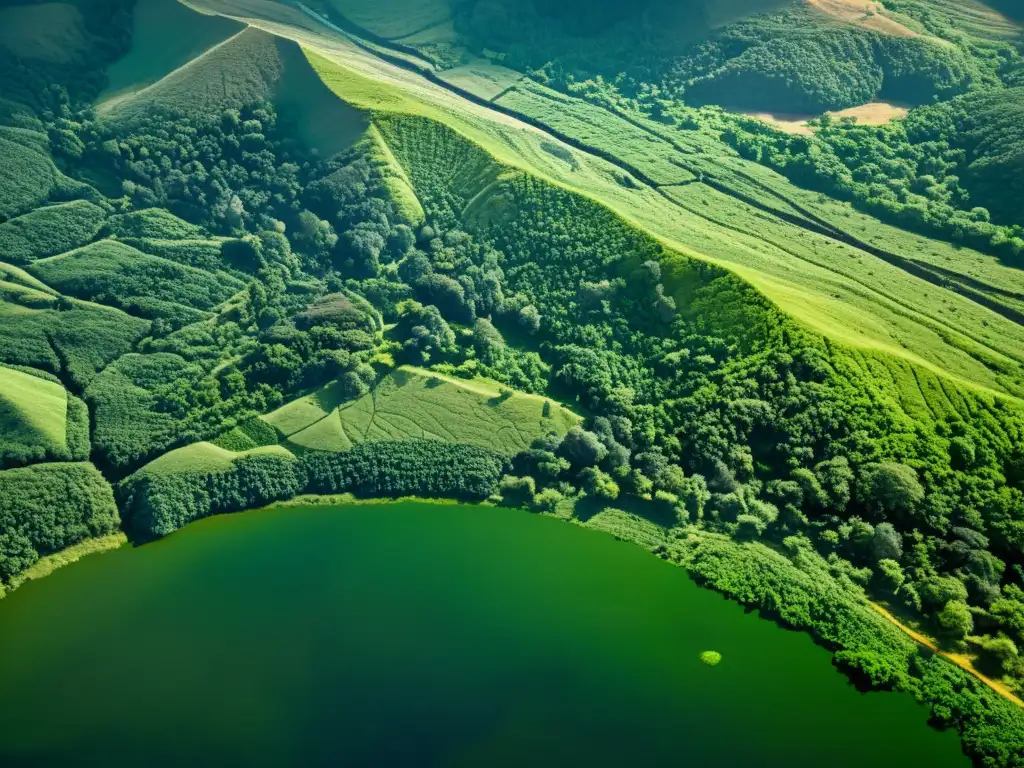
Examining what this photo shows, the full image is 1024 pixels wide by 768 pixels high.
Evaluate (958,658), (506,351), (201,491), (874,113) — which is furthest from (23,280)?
(874,113)

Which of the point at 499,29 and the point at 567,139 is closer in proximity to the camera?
the point at 567,139

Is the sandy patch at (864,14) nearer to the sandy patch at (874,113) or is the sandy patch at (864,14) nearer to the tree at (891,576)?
the sandy patch at (874,113)

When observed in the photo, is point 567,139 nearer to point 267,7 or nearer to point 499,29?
point 499,29

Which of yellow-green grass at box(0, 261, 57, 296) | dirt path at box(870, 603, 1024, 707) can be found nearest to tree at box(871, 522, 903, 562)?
dirt path at box(870, 603, 1024, 707)

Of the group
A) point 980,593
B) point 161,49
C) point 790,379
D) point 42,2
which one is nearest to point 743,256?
point 790,379

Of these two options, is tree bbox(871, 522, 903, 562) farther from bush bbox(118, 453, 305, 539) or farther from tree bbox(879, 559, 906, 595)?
bush bbox(118, 453, 305, 539)

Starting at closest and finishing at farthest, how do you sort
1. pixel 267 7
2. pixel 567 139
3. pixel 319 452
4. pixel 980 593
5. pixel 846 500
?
1. pixel 980 593
2. pixel 846 500
3. pixel 319 452
4. pixel 567 139
5. pixel 267 7
